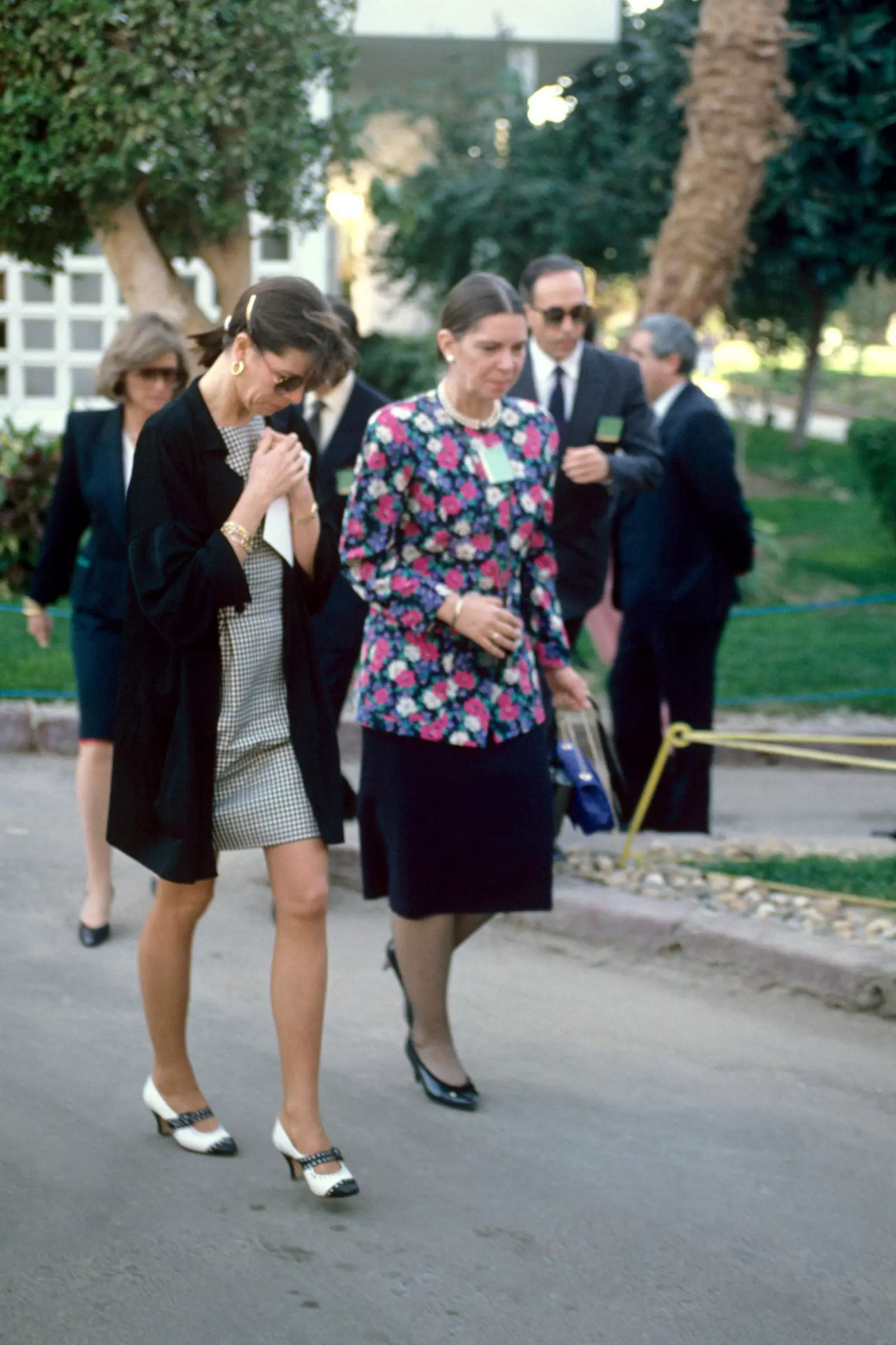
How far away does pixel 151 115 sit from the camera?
8891mm

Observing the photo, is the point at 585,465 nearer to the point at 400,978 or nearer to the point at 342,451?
the point at 342,451

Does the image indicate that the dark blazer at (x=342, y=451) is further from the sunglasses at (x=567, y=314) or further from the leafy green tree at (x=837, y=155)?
the leafy green tree at (x=837, y=155)

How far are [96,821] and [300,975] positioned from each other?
85.4 inches

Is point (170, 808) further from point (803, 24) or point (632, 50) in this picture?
point (632, 50)

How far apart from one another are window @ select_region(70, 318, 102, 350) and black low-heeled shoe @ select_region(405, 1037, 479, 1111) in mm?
12203

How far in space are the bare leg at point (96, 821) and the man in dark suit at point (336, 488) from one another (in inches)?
31.2

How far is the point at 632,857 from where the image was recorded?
254 inches

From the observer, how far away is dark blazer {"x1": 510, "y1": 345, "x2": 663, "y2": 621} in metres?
6.00

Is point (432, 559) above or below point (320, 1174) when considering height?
above

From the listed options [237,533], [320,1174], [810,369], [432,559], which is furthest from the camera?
[810,369]

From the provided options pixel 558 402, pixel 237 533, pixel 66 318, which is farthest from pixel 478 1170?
pixel 66 318

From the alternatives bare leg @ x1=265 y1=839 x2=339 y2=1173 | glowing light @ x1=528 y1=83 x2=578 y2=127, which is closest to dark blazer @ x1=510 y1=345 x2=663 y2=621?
bare leg @ x1=265 y1=839 x2=339 y2=1173

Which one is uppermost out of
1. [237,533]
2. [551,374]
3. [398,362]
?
[398,362]

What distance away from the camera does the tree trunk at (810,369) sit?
20.0 metres
